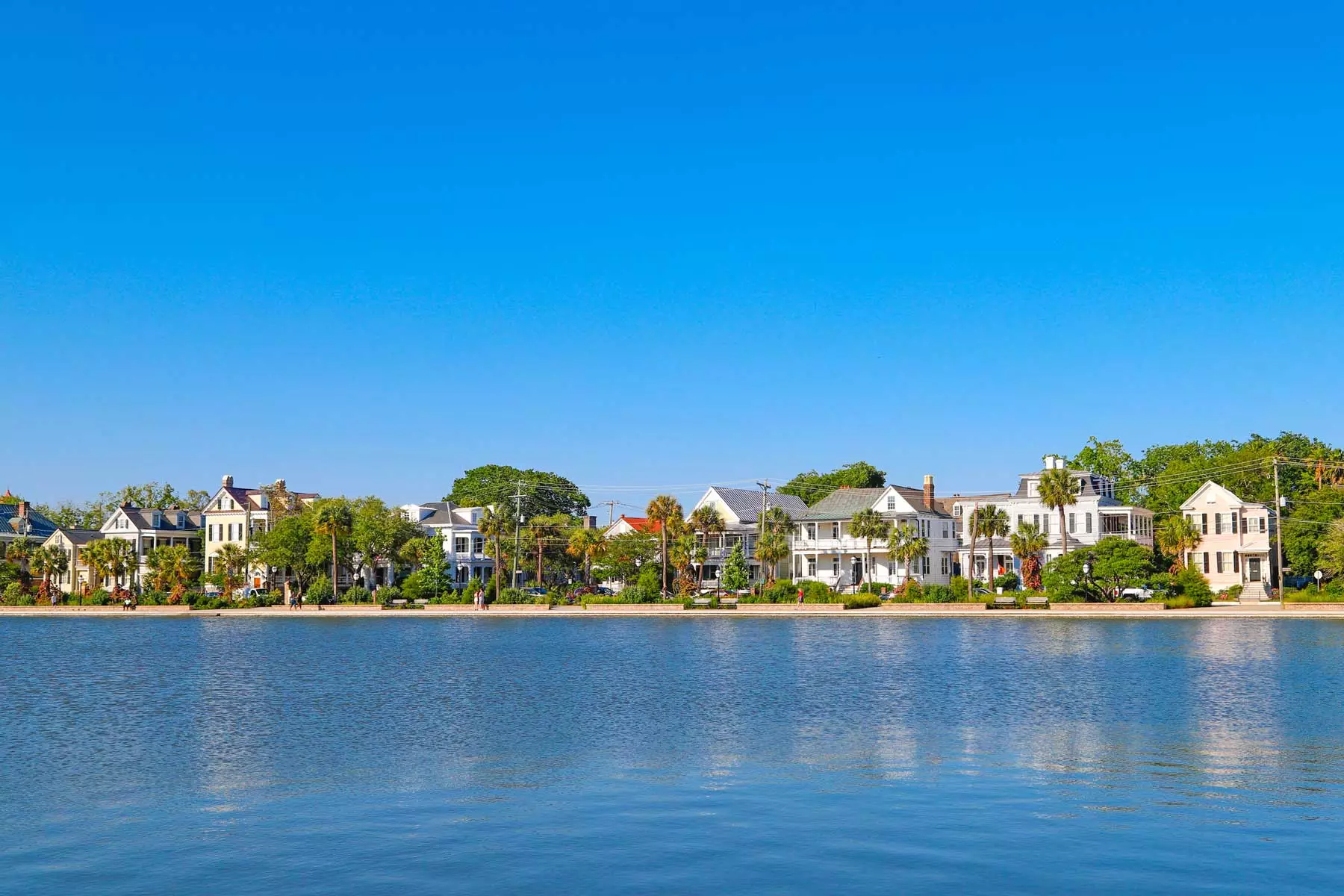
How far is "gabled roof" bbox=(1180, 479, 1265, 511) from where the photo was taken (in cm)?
9662

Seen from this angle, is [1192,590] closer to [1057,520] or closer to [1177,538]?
[1177,538]

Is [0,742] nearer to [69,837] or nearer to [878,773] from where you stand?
[69,837]

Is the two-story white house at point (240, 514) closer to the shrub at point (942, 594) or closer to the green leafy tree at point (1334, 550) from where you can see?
the shrub at point (942, 594)

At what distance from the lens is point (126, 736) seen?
31.4 metres

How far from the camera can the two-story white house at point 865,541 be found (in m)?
104

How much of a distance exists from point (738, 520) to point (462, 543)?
27884 mm

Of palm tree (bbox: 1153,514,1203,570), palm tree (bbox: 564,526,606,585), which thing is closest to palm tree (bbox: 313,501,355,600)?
palm tree (bbox: 564,526,606,585)

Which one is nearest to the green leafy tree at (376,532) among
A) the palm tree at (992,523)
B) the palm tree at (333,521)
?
the palm tree at (333,521)

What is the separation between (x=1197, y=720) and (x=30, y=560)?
11819cm

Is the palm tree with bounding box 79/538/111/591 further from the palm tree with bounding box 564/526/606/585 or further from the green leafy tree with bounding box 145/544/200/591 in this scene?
the palm tree with bounding box 564/526/606/585

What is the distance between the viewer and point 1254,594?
88438 mm

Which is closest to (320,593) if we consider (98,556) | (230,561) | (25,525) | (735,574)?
(230,561)

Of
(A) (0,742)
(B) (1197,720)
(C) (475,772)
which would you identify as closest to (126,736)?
(A) (0,742)

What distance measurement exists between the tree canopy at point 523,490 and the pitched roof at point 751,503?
3008cm
